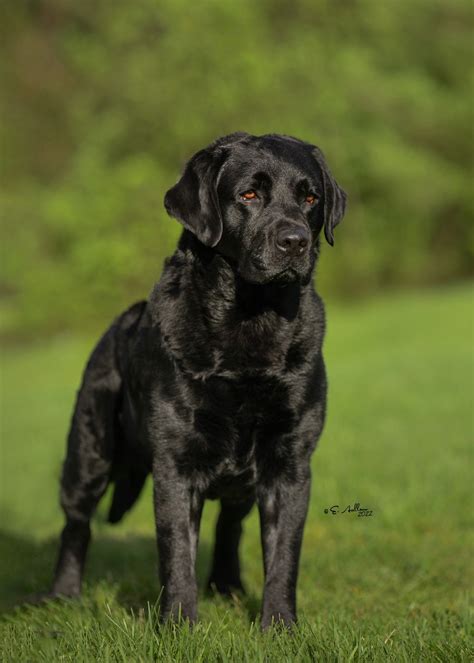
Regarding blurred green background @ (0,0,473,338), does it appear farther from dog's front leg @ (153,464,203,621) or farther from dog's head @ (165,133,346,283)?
dog's front leg @ (153,464,203,621)

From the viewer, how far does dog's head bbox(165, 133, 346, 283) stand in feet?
12.3

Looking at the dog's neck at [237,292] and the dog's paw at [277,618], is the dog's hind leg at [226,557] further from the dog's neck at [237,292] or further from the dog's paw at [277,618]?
the dog's neck at [237,292]

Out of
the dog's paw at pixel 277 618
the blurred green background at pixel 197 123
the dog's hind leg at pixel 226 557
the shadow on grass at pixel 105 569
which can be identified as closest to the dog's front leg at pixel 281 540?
the dog's paw at pixel 277 618

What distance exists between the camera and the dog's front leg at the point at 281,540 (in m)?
3.69

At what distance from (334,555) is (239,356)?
2.36 m

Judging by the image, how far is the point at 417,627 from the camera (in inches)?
137

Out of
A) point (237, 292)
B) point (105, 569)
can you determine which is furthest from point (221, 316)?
point (105, 569)

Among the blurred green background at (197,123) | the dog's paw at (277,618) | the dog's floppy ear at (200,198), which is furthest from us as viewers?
the blurred green background at (197,123)

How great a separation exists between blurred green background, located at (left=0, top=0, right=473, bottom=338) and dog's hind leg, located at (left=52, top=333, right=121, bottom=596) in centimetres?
2047

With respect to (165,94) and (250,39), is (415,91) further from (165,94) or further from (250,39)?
(165,94)

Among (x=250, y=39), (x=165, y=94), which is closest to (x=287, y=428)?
(x=165, y=94)

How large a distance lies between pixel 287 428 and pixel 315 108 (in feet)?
94.0

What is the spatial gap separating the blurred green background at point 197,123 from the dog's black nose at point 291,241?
21.5 m

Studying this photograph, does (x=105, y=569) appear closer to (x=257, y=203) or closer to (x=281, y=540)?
(x=281, y=540)
